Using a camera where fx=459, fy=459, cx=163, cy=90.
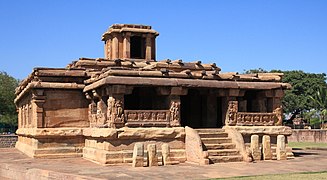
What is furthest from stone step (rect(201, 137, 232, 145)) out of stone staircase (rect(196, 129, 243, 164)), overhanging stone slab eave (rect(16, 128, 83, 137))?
overhanging stone slab eave (rect(16, 128, 83, 137))

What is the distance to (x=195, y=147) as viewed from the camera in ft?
47.6

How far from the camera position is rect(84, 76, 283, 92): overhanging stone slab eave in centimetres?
1447

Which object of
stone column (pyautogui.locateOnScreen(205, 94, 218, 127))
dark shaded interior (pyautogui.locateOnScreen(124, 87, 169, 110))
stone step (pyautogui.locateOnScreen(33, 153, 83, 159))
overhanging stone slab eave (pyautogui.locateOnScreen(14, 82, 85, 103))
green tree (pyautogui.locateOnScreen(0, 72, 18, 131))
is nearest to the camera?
stone step (pyautogui.locateOnScreen(33, 153, 83, 159))

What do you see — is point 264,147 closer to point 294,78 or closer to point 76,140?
point 76,140

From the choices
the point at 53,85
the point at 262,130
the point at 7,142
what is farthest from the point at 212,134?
the point at 7,142

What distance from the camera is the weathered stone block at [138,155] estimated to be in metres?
13.5

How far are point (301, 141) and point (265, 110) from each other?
52.3 ft

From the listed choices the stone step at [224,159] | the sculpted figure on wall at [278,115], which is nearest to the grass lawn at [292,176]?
the stone step at [224,159]

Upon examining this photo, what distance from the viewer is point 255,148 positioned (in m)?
15.3

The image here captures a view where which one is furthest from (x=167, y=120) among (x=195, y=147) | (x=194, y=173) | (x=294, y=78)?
(x=294, y=78)

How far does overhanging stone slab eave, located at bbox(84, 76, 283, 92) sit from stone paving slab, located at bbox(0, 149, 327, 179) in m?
2.63

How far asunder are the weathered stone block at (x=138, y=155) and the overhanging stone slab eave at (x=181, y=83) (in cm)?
212

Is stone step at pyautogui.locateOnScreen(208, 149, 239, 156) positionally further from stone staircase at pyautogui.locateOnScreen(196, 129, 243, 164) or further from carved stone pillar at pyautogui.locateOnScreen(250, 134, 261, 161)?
carved stone pillar at pyautogui.locateOnScreen(250, 134, 261, 161)

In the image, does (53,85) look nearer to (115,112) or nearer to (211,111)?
(115,112)
